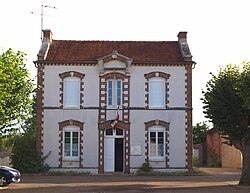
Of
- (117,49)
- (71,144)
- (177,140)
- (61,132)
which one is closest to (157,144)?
(177,140)

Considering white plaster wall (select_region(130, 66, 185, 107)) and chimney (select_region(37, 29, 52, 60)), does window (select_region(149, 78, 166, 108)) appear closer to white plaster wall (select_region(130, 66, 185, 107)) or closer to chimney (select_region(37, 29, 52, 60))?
white plaster wall (select_region(130, 66, 185, 107))

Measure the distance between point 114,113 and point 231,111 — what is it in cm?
1167

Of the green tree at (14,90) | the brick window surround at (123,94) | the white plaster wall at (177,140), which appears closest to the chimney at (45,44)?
the brick window surround at (123,94)

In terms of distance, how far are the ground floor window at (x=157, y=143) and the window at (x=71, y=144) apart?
5.08 meters

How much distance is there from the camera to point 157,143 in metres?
34.5

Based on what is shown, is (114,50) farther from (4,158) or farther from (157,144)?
(4,158)

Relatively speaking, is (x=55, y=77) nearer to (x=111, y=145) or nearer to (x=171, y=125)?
(x=111, y=145)

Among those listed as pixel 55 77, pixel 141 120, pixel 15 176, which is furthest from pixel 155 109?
pixel 15 176

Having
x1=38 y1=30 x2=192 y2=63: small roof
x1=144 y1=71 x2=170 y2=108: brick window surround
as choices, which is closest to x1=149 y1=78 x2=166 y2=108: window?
x1=144 y1=71 x2=170 y2=108: brick window surround

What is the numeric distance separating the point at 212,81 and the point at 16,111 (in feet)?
33.1

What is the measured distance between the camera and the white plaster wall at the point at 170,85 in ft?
114

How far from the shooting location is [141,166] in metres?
34.3

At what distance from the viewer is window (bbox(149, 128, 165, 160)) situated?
1357 inches

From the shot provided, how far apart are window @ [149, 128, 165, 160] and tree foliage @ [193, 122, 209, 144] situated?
842 inches
